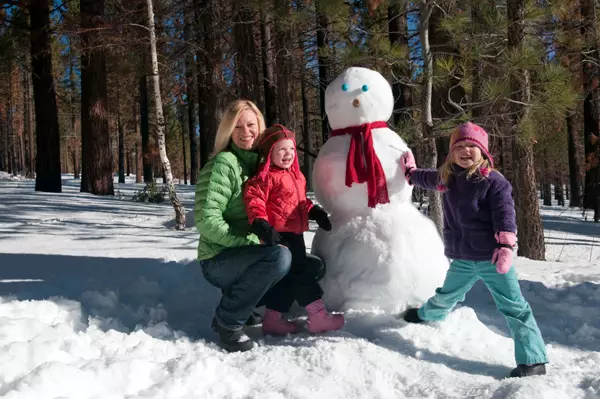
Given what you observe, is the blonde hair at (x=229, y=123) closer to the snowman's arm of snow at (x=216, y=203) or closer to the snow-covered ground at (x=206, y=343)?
the snowman's arm of snow at (x=216, y=203)

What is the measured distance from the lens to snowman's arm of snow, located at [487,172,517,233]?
8.25 ft

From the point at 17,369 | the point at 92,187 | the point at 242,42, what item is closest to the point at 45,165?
the point at 92,187

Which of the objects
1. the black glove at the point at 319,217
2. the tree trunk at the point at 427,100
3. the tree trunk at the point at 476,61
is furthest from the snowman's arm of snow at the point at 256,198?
the tree trunk at the point at 476,61

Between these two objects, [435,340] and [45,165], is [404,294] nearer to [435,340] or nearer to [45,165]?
[435,340]

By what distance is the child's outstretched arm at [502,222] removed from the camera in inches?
97.2

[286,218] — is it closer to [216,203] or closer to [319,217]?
[319,217]

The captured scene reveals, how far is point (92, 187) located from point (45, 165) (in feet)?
3.81

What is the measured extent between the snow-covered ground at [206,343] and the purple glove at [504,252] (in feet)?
1.85

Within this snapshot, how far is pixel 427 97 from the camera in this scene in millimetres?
4789

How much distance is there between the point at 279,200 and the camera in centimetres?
282

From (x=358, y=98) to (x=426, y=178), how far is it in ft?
2.39

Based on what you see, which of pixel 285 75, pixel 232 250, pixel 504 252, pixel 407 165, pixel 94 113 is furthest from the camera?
pixel 94 113

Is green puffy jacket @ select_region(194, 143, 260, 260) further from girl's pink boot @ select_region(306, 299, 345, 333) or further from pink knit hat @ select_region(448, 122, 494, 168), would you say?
pink knit hat @ select_region(448, 122, 494, 168)

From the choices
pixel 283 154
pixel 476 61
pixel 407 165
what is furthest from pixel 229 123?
pixel 476 61
